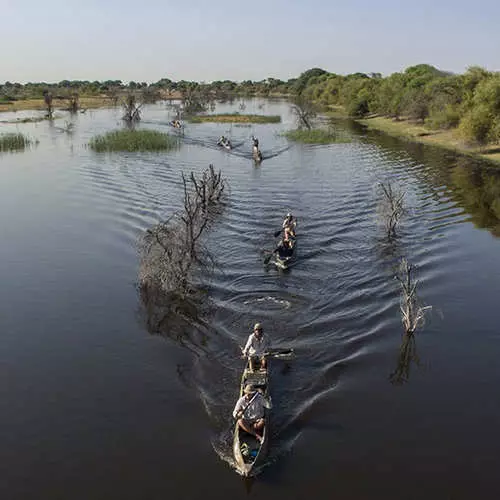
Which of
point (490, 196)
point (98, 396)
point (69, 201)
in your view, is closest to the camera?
point (98, 396)

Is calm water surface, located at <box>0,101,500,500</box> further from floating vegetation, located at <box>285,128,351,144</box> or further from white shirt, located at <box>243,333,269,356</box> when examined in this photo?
floating vegetation, located at <box>285,128,351,144</box>

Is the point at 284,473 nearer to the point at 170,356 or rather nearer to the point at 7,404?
the point at 170,356

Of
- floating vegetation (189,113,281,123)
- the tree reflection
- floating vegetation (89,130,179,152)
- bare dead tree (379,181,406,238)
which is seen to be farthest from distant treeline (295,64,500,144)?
the tree reflection

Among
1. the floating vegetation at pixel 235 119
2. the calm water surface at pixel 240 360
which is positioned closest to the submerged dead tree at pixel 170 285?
the calm water surface at pixel 240 360

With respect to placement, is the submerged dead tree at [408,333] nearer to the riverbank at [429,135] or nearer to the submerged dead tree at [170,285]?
the submerged dead tree at [170,285]

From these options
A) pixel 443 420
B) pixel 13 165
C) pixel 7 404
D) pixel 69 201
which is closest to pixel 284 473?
pixel 443 420

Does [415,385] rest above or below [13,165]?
below
